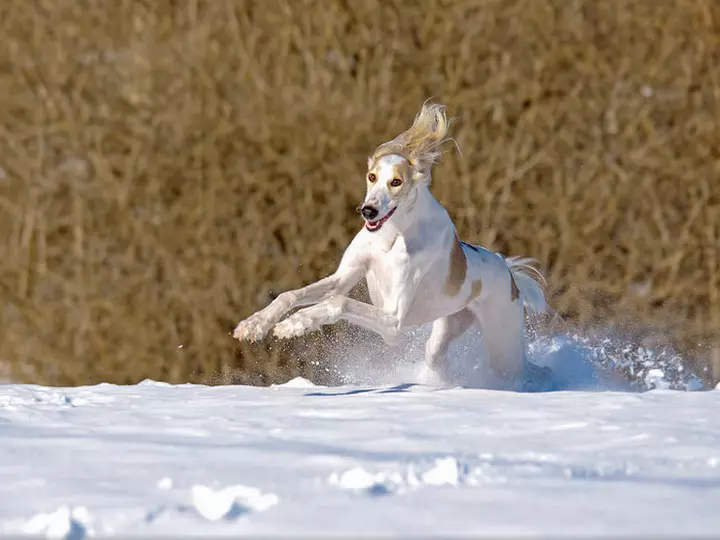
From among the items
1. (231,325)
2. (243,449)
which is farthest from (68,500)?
(231,325)

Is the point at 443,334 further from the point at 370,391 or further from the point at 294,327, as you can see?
the point at 294,327

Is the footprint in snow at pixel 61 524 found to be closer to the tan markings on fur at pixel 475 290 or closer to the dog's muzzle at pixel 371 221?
the dog's muzzle at pixel 371 221

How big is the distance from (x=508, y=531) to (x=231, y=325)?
2.83 metres

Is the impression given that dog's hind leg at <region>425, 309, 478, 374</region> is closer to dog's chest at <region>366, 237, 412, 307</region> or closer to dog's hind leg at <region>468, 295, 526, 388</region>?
dog's hind leg at <region>468, 295, 526, 388</region>

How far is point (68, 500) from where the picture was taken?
227 cm

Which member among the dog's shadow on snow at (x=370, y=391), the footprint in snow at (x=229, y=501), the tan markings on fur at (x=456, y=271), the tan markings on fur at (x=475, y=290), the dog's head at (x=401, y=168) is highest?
the dog's head at (x=401, y=168)

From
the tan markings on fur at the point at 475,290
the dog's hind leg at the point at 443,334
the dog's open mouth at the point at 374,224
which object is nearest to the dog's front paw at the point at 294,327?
the dog's open mouth at the point at 374,224

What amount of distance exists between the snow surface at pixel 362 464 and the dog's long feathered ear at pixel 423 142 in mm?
719

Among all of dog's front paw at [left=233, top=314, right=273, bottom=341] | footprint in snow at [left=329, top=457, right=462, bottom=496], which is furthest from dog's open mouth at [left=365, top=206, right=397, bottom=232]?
footprint in snow at [left=329, top=457, right=462, bottom=496]

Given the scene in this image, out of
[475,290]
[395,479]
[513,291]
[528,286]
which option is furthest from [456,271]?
[395,479]

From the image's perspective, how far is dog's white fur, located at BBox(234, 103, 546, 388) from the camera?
12.0ft

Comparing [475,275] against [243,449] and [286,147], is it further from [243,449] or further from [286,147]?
[243,449]

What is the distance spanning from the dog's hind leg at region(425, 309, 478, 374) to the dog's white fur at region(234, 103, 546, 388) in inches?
2.9

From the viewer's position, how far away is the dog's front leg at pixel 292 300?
3.66m
